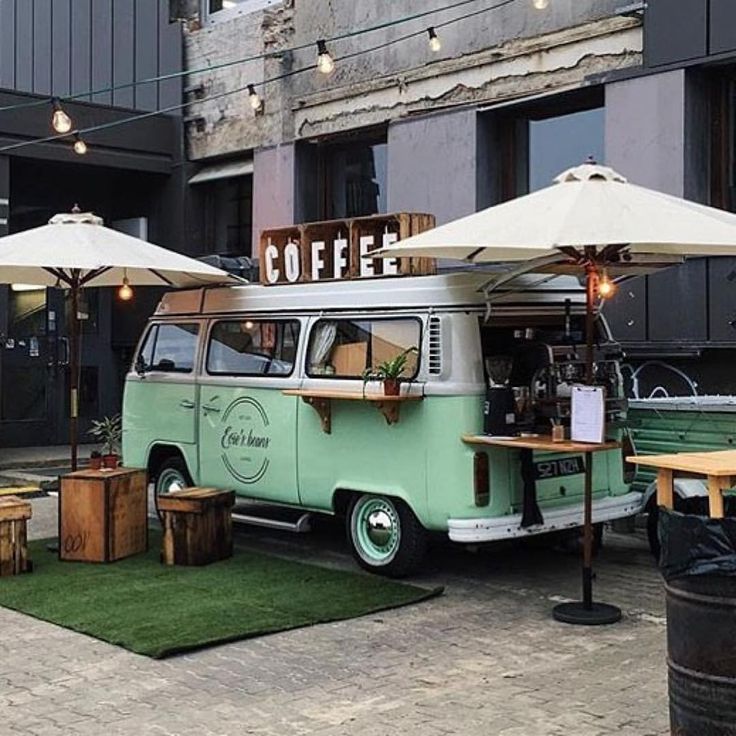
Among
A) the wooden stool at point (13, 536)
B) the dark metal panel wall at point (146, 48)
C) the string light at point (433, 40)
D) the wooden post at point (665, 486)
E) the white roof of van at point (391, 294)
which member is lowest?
the wooden stool at point (13, 536)

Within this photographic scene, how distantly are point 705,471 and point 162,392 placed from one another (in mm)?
6046

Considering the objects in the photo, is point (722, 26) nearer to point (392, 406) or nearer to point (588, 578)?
point (392, 406)

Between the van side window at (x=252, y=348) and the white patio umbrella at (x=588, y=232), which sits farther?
the van side window at (x=252, y=348)

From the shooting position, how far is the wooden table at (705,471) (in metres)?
4.67

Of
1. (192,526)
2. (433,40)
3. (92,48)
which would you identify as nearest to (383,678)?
Result: (192,526)

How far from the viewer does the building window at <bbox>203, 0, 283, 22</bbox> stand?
14.7 metres

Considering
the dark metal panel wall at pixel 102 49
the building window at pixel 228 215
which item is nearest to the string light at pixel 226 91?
the building window at pixel 228 215

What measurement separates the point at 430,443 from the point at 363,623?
138 cm

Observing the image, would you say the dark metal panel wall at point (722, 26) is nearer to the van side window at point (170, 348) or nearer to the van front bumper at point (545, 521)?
the van front bumper at point (545, 521)

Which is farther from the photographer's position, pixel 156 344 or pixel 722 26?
pixel 156 344

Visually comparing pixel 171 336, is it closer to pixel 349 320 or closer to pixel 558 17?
pixel 349 320

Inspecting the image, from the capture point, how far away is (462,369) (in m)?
7.45

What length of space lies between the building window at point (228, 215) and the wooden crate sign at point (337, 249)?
20.2ft

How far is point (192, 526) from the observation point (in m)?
8.31
